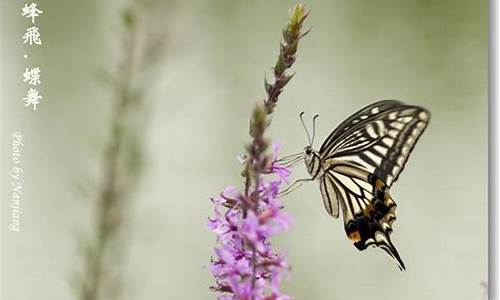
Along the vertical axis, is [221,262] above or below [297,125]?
below

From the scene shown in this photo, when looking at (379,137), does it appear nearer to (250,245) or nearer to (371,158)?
(371,158)

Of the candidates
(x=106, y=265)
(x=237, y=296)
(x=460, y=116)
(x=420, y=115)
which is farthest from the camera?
(x=460, y=116)

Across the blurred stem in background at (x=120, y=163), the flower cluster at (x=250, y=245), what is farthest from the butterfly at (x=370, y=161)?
the blurred stem in background at (x=120, y=163)

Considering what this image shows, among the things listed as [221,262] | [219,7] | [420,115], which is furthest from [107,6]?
[221,262]

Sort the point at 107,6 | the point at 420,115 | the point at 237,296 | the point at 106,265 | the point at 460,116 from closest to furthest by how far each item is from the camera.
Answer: the point at 106,265 → the point at 237,296 → the point at 420,115 → the point at 107,6 → the point at 460,116

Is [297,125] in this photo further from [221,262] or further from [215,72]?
[221,262]

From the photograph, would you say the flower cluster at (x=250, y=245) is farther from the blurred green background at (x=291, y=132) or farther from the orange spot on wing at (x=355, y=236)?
the blurred green background at (x=291, y=132)
